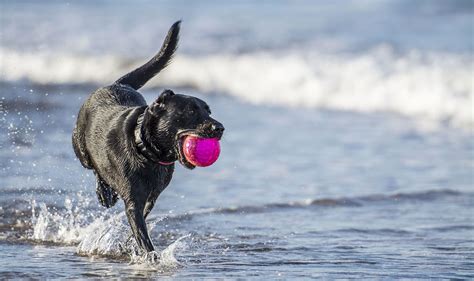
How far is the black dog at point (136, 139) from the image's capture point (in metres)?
5.30

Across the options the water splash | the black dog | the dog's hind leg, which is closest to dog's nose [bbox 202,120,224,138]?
the black dog

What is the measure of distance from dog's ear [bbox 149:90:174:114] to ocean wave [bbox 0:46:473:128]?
25.6 ft

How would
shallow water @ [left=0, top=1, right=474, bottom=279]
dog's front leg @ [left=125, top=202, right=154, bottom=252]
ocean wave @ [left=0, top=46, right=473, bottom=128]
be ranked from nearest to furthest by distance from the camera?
dog's front leg @ [left=125, top=202, right=154, bottom=252] → shallow water @ [left=0, top=1, right=474, bottom=279] → ocean wave @ [left=0, top=46, right=473, bottom=128]

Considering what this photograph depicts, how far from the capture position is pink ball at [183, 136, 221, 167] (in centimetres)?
519

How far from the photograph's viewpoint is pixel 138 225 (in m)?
5.76

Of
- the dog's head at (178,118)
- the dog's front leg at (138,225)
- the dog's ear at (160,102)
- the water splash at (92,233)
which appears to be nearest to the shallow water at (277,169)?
the water splash at (92,233)

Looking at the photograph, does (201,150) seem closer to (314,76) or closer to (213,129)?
(213,129)

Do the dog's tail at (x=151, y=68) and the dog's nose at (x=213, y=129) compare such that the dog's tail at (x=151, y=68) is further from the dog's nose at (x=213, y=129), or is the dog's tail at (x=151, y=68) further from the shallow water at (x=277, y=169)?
the dog's nose at (x=213, y=129)

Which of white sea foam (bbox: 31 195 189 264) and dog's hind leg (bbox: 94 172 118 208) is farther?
dog's hind leg (bbox: 94 172 118 208)

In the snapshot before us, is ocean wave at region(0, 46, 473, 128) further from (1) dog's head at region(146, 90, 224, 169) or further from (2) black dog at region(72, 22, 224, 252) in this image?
(1) dog's head at region(146, 90, 224, 169)

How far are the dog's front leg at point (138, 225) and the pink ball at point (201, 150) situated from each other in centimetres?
69

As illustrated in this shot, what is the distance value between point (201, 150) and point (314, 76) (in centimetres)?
1118

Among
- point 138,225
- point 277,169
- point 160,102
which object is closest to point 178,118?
point 160,102

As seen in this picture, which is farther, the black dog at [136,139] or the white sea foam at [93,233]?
the white sea foam at [93,233]
